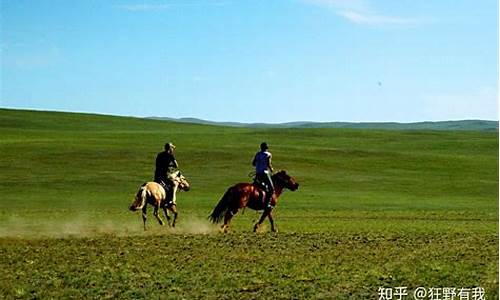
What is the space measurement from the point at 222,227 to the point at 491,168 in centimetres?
4573

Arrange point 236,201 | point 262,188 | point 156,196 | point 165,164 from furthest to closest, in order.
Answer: point 165,164, point 156,196, point 262,188, point 236,201

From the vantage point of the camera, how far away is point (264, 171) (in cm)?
2433

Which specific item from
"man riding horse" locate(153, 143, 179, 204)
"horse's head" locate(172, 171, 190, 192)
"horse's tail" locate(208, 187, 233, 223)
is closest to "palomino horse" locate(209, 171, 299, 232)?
"horse's tail" locate(208, 187, 233, 223)

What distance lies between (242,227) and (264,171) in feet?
15.5

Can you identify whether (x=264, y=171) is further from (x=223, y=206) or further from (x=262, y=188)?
(x=223, y=206)

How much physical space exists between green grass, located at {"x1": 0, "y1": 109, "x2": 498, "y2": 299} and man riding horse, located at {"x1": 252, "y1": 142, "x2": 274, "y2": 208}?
4.50 feet

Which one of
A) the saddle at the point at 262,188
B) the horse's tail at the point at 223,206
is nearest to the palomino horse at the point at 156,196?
the horse's tail at the point at 223,206

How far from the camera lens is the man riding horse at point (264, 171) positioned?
78.9 ft

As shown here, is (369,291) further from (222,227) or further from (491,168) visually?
(491,168)

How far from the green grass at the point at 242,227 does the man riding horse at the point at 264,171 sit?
1.37 meters

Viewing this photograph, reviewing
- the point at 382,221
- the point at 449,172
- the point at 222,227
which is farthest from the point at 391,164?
the point at 222,227

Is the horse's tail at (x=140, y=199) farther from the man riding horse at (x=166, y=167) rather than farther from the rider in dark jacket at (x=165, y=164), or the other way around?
the rider in dark jacket at (x=165, y=164)

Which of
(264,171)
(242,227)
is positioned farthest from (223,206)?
(242,227)

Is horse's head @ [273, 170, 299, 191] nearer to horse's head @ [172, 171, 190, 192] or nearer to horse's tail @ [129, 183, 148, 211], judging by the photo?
horse's head @ [172, 171, 190, 192]
